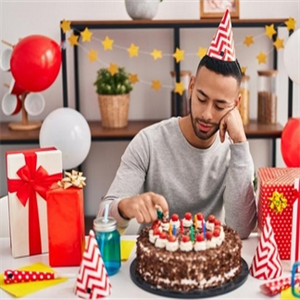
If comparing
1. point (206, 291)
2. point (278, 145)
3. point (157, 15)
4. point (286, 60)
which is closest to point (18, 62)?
point (157, 15)

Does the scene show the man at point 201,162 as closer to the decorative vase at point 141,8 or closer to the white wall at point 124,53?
the decorative vase at point 141,8

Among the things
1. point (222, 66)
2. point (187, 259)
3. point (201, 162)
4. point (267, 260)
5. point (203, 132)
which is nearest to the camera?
point (187, 259)

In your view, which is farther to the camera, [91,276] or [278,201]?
[278,201]

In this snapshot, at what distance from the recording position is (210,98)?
177 cm

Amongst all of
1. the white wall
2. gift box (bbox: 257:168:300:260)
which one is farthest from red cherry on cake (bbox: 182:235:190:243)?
the white wall

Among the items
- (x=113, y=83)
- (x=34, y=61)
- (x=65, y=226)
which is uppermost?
(x=34, y=61)

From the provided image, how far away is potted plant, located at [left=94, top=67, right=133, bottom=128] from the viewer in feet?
10.3

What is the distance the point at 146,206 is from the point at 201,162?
447 millimetres

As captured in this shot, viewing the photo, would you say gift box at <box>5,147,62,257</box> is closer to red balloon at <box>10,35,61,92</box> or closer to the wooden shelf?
red balloon at <box>10,35,61,92</box>

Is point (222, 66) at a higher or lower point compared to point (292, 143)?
higher

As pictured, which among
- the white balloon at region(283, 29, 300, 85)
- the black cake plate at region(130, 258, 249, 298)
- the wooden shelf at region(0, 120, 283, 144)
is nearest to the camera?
the black cake plate at region(130, 258, 249, 298)

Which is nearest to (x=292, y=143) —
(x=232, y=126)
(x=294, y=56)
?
(x=294, y=56)

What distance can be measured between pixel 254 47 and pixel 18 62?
1.19 m

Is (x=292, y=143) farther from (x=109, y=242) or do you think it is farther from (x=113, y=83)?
(x=109, y=242)
